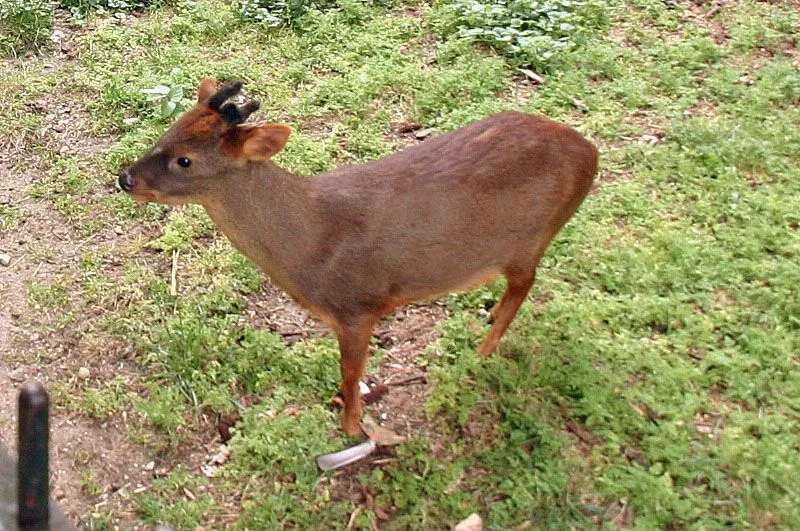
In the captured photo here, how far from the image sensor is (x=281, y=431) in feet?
13.2

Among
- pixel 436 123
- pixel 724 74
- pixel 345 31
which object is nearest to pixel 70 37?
pixel 345 31

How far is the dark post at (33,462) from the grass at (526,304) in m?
2.34

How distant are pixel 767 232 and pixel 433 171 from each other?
1989 mm

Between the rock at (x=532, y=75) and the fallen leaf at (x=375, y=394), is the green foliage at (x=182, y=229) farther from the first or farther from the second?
the rock at (x=532, y=75)

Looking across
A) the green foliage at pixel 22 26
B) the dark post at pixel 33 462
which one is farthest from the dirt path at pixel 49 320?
the dark post at pixel 33 462

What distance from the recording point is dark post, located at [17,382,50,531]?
1416 millimetres

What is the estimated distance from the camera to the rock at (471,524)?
3.66 metres

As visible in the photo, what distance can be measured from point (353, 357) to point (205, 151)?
0.98 meters

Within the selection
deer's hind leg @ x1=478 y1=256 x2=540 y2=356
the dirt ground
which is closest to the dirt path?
the dirt ground

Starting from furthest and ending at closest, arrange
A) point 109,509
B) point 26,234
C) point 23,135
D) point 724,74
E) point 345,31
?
point 345,31
point 724,74
point 23,135
point 26,234
point 109,509

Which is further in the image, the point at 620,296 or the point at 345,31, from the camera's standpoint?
the point at 345,31

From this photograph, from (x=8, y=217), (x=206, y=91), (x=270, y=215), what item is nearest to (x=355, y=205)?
(x=270, y=215)

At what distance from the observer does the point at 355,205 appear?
3.89 metres

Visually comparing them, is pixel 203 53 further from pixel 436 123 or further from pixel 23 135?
pixel 436 123
